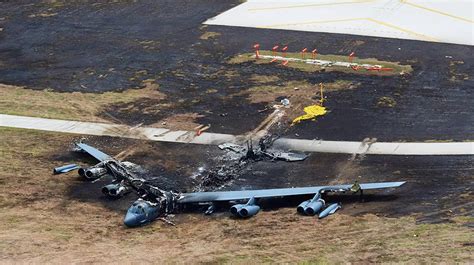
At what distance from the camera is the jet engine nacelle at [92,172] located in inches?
1798

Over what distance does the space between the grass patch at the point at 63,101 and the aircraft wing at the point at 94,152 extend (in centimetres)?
670

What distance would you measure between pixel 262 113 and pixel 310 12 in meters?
29.5

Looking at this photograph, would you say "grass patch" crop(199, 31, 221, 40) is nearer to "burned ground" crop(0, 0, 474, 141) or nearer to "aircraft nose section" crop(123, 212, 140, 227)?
"burned ground" crop(0, 0, 474, 141)

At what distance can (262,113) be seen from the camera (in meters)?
54.8

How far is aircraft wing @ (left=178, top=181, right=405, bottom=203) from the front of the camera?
129ft

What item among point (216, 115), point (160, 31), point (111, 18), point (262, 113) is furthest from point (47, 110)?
point (111, 18)

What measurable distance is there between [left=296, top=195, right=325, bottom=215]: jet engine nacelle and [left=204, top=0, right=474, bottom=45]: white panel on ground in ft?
117

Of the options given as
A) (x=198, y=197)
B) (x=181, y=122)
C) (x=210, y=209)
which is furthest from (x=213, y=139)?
(x=210, y=209)

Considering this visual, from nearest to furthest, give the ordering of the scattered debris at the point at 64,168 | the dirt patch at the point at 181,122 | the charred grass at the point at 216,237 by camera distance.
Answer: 1. the charred grass at the point at 216,237
2. the scattered debris at the point at 64,168
3. the dirt patch at the point at 181,122

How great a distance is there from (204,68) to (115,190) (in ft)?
82.3

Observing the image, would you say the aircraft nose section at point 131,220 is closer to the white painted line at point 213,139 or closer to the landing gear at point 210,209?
the landing gear at point 210,209

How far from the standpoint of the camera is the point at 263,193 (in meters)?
40.4

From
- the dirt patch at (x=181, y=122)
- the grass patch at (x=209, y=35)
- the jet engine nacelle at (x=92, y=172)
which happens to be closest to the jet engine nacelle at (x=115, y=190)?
the jet engine nacelle at (x=92, y=172)

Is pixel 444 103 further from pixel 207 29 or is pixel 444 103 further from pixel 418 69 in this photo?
pixel 207 29
